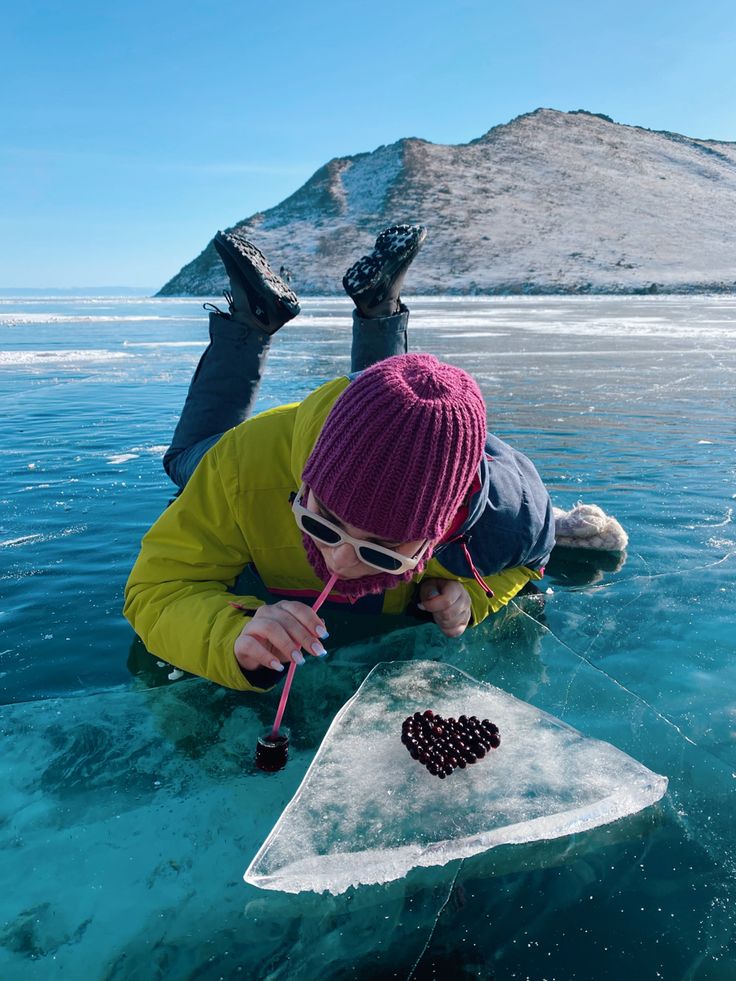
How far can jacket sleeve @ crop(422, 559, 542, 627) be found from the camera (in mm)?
2492

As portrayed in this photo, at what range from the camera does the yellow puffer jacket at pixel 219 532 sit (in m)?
2.04

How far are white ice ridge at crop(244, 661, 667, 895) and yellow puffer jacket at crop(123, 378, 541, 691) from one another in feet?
1.46

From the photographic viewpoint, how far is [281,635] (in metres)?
1.72

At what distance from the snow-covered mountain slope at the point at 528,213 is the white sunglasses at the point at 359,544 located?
55.3 meters

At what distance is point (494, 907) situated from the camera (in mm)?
1578

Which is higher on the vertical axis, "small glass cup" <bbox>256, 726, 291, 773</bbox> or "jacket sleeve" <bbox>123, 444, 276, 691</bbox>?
"jacket sleeve" <bbox>123, 444, 276, 691</bbox>

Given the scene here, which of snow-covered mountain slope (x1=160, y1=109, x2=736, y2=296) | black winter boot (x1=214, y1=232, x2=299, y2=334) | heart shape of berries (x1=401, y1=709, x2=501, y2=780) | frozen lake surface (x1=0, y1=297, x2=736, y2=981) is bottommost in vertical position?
frozen lake surface (x1=0, y1=297, x2=736, y2=981)

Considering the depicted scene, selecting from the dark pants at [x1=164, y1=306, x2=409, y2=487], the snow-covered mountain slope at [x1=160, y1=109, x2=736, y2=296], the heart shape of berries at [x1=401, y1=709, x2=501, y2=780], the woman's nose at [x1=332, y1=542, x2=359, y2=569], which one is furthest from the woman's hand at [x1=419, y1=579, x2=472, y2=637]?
the snow-covered mountain slope at [x1=160, y1=109, x2=736, y2=296]

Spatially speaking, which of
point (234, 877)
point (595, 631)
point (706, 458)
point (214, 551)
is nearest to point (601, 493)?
point (706, 458)

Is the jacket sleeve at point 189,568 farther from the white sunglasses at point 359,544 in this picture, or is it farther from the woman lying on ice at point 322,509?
the white sunglasses at point 359,544

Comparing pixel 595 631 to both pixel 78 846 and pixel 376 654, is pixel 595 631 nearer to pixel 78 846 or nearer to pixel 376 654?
pixel 376 654

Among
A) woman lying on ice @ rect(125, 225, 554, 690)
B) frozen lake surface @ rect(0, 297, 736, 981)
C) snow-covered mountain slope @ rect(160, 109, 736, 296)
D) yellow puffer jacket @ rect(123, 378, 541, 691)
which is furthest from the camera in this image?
snow-covered mountain slope @ rect(160, 109, 736, 296)

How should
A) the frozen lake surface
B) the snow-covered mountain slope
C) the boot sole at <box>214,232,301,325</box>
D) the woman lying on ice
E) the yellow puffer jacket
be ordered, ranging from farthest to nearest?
1. the snow-covered mountain slope
2. the boot sole at <box>214,232,301,325</box>
3. the yellow puffer jacket
4. the woman lying on ice
5. the frozen lake surface

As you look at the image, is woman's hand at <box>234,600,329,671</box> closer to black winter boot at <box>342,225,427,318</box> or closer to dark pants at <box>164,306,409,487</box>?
dark pants at <box>164,306,409,487</box>
